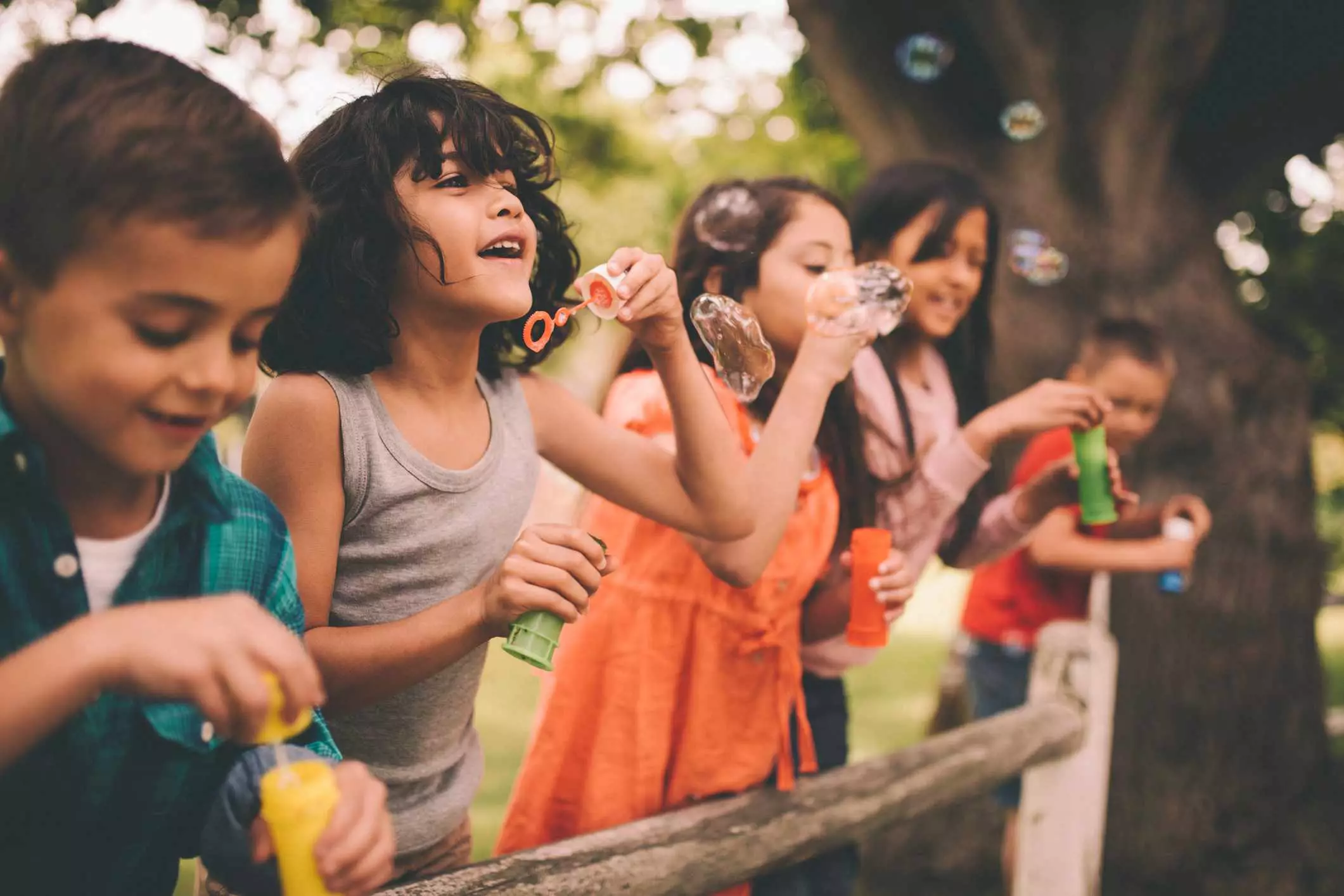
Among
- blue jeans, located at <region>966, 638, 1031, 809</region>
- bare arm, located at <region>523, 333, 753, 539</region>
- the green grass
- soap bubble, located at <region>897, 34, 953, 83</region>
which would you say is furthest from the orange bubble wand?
the green grass

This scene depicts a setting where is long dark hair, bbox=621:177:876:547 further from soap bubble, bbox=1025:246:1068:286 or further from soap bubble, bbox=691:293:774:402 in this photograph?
soap bubble, bbox=1025:246:1068:286

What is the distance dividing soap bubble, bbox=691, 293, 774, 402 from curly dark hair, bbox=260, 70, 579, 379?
52 cm

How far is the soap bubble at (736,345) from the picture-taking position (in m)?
1.84

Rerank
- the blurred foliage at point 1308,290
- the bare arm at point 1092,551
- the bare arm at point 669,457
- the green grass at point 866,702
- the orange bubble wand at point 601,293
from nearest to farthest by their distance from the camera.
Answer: the orange bubble wand at point 601,293 < the bare arm at point 669,457 < the bare arm at point 1092,551 < the blurred foliage at point 1308,290 < the green grass at point 866,702

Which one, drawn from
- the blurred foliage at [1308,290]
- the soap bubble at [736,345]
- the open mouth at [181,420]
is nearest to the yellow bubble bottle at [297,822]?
the open mouth at [181,420]

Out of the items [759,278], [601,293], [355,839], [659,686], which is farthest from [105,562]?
[759,278]

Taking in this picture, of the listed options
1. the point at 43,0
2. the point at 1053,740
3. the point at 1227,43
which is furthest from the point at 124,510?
the point at 1227,43

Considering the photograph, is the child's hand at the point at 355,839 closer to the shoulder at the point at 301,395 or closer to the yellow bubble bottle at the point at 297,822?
the yellow bubble bottle at the point at 297,822

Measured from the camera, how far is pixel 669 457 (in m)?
1.70

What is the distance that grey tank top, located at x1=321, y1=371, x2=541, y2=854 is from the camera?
1.36 metres

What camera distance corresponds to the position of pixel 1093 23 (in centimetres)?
384

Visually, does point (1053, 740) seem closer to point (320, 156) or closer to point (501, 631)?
point (501, 631)

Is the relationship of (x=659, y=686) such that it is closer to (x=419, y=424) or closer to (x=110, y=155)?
(x=419, y=424)

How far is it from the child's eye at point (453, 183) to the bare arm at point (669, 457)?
0.36 m
